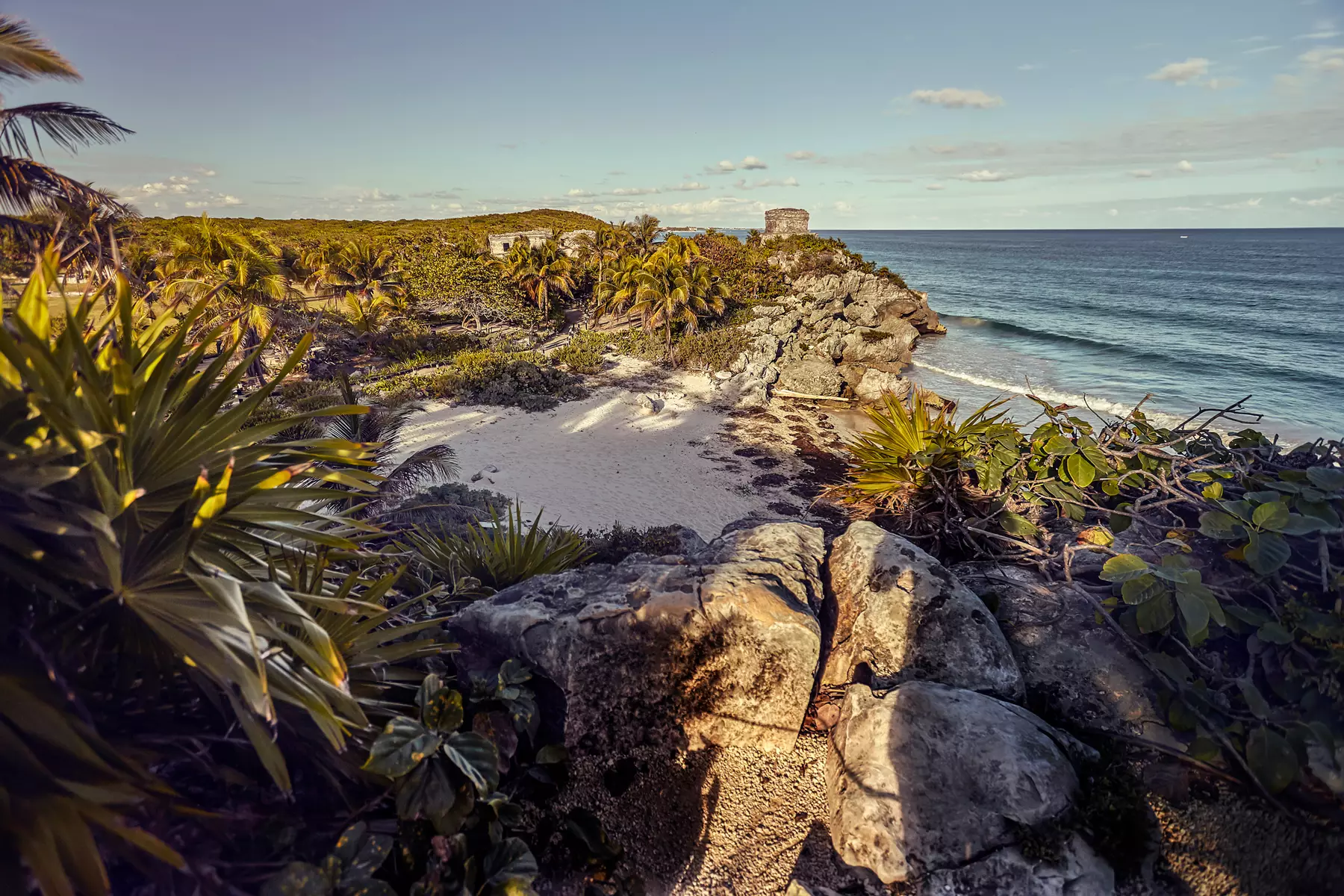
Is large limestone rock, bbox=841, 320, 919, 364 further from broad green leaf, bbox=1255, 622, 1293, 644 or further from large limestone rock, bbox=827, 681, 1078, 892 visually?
large limestone rock, bbox=827, 681, 1078, 892

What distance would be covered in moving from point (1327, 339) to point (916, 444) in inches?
→ 1409

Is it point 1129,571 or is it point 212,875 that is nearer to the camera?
point 212,875

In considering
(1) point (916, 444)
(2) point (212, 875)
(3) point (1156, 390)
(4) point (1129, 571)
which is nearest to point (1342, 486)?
(4) point (1129, 571)

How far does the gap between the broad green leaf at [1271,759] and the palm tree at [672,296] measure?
21873 mm

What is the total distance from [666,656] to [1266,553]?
3441mm

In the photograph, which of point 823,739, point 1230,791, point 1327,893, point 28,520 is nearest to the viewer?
point 28,520

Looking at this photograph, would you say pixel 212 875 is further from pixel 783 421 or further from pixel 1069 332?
pixel 1069 332

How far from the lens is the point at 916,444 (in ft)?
19.7

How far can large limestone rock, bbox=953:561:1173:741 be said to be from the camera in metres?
3.27

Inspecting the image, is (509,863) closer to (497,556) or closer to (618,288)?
(497,556)

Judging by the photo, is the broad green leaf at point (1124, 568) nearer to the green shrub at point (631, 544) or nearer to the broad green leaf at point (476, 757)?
the broad green leaf at point (476, 757)

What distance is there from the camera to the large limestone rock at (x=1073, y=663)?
327 centimetres

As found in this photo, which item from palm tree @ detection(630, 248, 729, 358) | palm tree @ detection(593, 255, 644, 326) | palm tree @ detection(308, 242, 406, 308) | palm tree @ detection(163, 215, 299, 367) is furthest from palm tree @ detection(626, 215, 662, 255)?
palm tree @ detection(163, 215, 299, 367)

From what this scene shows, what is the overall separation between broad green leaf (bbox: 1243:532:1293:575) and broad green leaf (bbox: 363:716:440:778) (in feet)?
14.1
